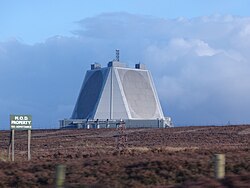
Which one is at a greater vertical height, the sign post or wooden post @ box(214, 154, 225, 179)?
the sign post

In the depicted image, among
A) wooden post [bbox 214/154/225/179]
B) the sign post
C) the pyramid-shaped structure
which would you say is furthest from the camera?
the pyramid-shaped structure

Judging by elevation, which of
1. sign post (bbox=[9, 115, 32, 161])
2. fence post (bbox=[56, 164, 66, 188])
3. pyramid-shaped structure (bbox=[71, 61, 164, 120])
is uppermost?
pyramid-shaped structure (bbox=[71, 61, 164, 120])

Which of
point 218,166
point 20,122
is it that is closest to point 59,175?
point 218,166

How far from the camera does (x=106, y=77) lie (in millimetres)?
117938

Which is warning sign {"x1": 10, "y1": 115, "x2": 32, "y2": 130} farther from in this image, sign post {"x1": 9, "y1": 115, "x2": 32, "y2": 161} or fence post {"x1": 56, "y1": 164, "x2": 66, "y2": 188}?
fence post {"x1": 56, "y1": 164, "x2": 66, "y2": 188}

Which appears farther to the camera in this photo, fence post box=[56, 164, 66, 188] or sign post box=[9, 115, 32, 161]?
sign post box=[9, 115, 32, 161]

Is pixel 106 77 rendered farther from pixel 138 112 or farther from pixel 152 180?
pixel 152 180

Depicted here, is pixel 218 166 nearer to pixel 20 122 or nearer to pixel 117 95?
pixel 20 122

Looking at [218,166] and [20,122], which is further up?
[20,122]

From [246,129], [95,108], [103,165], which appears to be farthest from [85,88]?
[103,165]

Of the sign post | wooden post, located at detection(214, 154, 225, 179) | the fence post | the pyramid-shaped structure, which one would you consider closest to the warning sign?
the sign post

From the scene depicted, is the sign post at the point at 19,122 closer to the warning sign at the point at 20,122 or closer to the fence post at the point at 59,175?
the warning sign at the point at 20,122

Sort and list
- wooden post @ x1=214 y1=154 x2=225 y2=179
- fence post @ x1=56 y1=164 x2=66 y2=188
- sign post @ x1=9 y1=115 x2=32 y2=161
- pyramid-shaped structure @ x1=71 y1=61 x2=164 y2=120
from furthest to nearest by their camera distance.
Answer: pyramid-shaped structure @ x1=71 y1=61 x2=164 y2=120 → sign post @ x1=9 y1=115 x2=32 y2=161 → wooden post @ x1=214 y1=154 x2=225 y2=179 → fence post @ x1=56 y1=164 x2=66 y2=188

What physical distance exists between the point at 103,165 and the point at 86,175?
3.90ft
